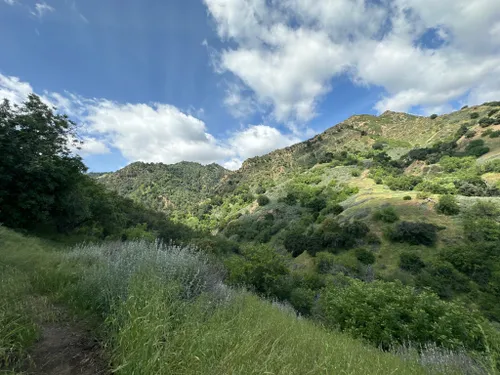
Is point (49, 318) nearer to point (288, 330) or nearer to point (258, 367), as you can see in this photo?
point (258, 367)

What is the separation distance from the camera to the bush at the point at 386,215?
107 ft

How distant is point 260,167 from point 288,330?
371 feet

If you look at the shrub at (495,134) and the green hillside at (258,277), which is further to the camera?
the shrub at (495,134)

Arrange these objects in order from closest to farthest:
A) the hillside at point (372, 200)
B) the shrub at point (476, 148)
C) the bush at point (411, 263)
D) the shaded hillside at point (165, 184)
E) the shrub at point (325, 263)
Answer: the bush at point (411, 263) < the hillside at point (372, 200) < the shrub at point (325, 263) < the shrub at point (476, 148) < the shaded hillside at point (165, 184)

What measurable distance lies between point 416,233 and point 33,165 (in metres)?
34.3

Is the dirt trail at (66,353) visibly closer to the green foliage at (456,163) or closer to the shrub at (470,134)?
the green foliage at (456,163)

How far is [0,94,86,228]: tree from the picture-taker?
48.3ft

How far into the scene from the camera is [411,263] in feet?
82.4

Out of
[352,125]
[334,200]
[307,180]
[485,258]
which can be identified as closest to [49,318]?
[485,258]

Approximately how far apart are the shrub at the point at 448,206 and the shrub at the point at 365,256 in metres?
12.0

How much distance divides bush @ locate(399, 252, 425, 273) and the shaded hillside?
82270mm

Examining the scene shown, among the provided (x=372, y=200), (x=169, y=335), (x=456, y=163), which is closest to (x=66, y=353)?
(x=169, y=335)

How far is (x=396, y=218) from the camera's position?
32625 mm

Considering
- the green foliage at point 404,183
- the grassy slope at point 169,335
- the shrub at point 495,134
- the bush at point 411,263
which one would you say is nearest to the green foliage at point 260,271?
the grassy slope at point 169,335
